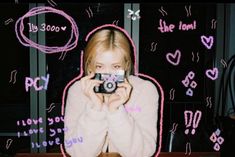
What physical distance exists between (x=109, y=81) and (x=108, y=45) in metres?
0.21

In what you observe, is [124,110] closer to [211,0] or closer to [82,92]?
[82,92]

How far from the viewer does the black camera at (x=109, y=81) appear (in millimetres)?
2039

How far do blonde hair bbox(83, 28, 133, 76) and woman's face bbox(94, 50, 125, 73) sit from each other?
0.02 meters

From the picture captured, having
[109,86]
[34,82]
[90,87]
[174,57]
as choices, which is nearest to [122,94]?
[109,86]

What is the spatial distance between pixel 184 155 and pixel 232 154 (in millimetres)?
505

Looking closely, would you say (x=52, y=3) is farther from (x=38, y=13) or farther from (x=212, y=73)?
(x=212, y=73)

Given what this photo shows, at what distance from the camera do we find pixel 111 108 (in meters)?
1.97

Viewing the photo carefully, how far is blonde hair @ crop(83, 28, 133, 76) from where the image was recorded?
208 cm

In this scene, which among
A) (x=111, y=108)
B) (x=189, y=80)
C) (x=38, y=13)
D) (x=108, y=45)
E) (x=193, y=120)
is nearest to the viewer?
(x=111, y=108)

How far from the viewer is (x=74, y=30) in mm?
2289

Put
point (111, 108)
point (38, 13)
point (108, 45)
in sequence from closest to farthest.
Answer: point (111, 108) < point (108, 45) < point (38, 13)

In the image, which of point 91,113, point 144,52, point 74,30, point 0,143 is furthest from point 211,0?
point 0,143

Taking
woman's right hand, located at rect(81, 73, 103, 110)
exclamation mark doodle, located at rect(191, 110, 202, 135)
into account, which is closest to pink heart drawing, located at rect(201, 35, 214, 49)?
exclamation mark doodle, located at rect(191, 110, 202, 135)

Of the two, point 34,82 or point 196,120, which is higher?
point 34,82
